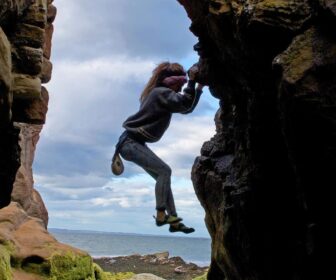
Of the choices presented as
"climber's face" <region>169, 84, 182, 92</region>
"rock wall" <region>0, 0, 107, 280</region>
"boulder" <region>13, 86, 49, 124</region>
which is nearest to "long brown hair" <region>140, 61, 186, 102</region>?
"climber's face" <region>169, 84, 182, 92</region>

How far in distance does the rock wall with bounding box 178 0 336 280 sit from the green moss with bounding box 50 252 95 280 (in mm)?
4936

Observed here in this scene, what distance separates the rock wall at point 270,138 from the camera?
7602mm

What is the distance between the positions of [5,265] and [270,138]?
306 inches

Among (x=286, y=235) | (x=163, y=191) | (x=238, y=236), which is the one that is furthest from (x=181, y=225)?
(x=286, y=235)

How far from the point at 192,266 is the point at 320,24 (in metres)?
31.0

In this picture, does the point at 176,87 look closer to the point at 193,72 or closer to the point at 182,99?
the point at 182,99

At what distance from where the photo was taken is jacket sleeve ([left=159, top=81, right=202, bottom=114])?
12062 millimetres

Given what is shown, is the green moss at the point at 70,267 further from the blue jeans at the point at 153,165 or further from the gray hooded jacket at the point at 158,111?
the gray hooded jacket at the point at 158,111

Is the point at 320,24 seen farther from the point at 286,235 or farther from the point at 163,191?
the point at 163,191

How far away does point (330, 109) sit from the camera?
24.4 feet

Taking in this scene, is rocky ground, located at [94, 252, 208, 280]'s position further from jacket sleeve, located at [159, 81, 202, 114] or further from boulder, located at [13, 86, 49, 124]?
boulder, located at [13, 86, 49, 124]

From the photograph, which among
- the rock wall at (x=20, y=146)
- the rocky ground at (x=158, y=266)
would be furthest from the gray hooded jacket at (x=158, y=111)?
the rocky ground at (x=158, y=266)

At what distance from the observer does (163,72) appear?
12688 millimetres

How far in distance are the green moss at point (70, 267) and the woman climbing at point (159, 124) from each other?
404 cm
